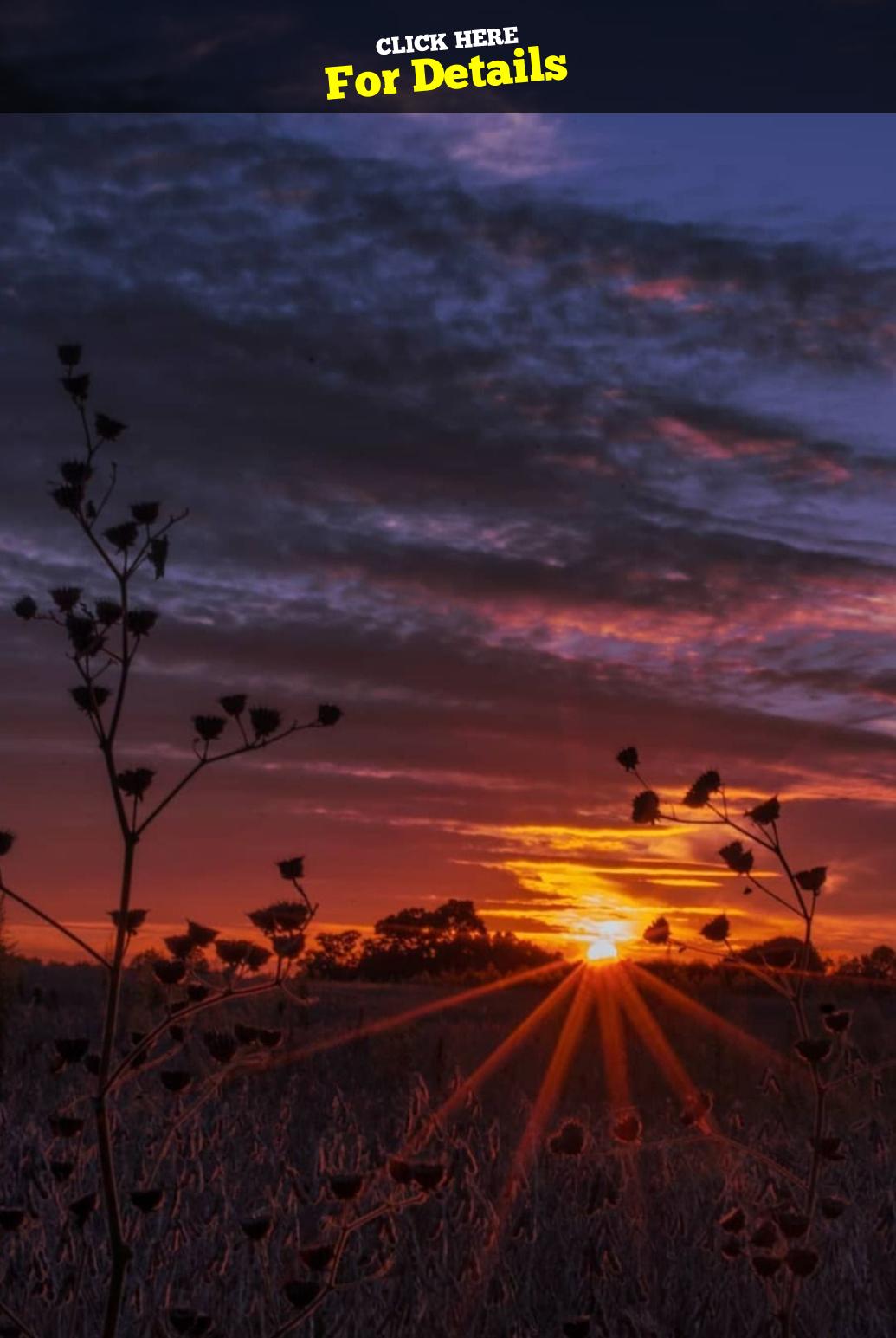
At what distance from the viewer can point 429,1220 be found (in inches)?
215

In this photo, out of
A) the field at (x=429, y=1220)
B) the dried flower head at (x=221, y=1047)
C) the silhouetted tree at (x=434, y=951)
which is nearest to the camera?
the dried flower head at (x=221, y=1047)

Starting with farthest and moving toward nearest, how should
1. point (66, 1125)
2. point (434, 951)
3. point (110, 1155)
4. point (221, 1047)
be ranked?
point (434, 951), point (66, 1125), point (221, 1047), point (110, 1155)

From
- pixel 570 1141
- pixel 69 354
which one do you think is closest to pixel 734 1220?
pixel 570 1141

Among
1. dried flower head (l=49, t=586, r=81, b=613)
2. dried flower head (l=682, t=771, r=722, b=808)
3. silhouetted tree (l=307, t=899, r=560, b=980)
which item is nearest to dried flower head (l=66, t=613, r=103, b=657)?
dried flower head (l=49, t=586, r=81, b=613)

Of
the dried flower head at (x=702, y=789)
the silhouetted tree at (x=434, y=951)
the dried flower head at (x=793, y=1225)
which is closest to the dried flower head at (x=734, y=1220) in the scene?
the dried flower head at (x=793, y=1225)

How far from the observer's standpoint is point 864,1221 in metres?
5.16

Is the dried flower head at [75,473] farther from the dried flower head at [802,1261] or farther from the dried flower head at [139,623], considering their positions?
the dried flower head at [802,1261]

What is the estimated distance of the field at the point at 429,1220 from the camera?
3922mm

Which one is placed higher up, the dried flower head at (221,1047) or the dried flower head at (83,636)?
the dried flower head at (83,636)

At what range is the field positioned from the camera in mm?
3922

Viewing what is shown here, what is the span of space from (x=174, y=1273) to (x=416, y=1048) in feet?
25.5

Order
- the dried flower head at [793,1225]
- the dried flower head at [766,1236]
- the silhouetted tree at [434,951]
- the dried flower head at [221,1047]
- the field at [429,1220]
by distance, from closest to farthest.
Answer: the dried flower head at [221,1047], the dried flower head at [793,1225], the dried flower head at [766,1236], the field at [429,1220], the silhouetted tree at [434,951]

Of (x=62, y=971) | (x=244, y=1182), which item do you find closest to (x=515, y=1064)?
(x=244, y=1182)

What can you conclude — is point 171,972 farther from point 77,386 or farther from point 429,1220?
point 429,1220
